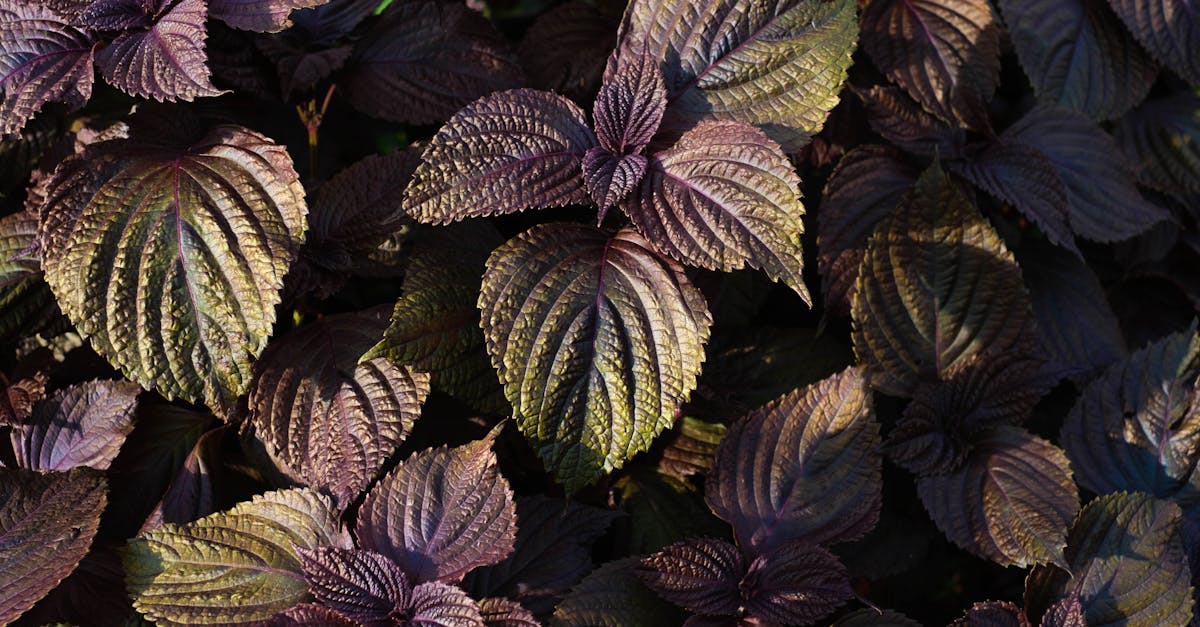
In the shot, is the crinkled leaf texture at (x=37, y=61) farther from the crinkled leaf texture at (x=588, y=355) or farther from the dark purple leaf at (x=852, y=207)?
the dark purple leaf at (x=852, y=207)

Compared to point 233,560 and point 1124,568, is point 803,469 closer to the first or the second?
point 1124,568

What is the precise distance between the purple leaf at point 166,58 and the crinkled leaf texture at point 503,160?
30cm

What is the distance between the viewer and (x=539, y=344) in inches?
52.5

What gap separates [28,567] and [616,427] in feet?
2.68

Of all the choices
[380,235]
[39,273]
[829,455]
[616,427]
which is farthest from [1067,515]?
[39,273]

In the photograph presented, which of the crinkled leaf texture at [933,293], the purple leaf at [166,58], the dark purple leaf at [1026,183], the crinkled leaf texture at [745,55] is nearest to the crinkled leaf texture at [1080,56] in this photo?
the dark purple leaf at [1026,183]

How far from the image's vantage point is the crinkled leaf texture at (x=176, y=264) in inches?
52.5

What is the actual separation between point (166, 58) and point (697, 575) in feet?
3.30

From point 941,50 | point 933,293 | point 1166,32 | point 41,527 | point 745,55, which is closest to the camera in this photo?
point 41,527

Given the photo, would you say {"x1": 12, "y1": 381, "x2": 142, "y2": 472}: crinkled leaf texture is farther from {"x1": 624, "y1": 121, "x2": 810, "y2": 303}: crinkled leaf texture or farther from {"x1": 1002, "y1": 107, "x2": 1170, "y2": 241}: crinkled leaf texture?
{"x1": 1002, "y1": 107, "x2": 1170, "y2": 241}: crinkled leaf texture

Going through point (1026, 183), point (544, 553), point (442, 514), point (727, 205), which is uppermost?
point (727, 205)

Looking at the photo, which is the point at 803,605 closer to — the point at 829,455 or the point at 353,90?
the point at 829,455

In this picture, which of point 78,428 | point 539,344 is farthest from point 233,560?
point 539,344

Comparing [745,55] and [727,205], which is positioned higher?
[745,55]
